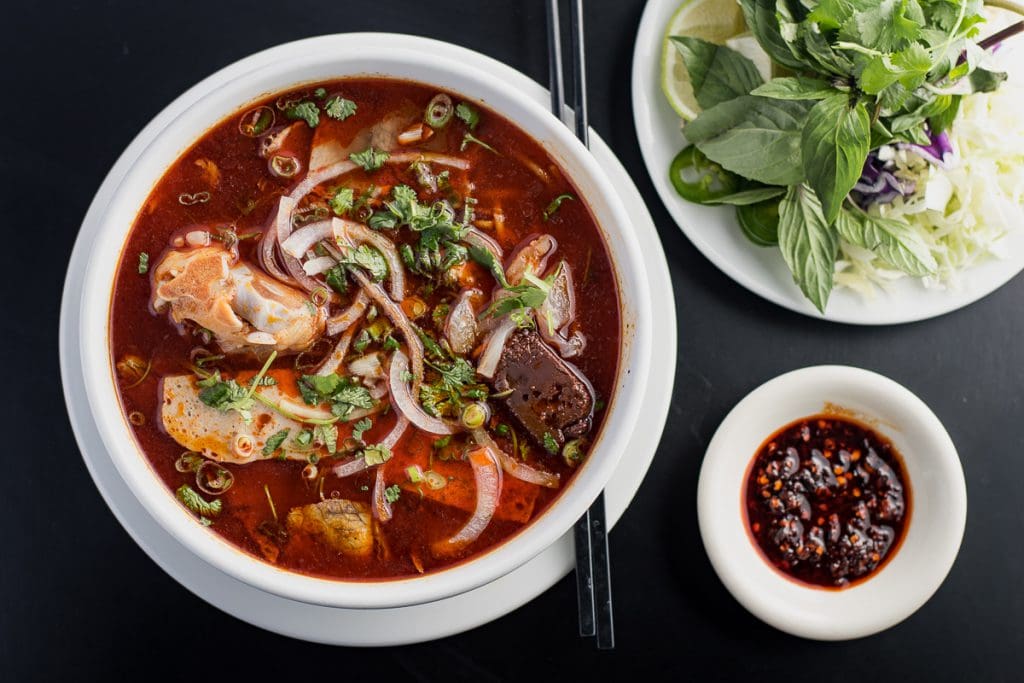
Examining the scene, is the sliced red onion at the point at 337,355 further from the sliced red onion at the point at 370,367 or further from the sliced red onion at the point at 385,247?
the sliced red onion at the point at 385,247

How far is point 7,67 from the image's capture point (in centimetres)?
267

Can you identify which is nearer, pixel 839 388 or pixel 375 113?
pixel 375 113

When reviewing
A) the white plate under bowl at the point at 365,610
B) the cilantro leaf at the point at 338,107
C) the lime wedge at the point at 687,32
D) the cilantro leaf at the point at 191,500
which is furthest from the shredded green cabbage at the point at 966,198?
the cilantro leaf at the point at 191,500

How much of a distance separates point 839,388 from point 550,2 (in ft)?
5.02

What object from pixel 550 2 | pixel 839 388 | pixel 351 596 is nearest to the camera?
pixel 351 596

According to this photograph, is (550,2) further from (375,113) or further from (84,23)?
(84,23)

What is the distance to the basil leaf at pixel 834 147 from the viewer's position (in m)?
2.18

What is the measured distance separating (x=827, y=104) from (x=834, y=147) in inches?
4.9

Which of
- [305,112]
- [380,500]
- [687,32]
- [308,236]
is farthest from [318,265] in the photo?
[687,32]

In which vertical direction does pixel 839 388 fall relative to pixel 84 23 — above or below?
below

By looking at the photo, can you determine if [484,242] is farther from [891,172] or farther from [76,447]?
[76,447]

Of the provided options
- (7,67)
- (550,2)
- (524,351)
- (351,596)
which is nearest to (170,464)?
(351,596)

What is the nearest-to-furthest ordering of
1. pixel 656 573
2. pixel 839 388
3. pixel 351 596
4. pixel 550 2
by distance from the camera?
pixel 351 596
pixel 550 2
pixel 839 388
pixel 656 573

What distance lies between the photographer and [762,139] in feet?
7.89
